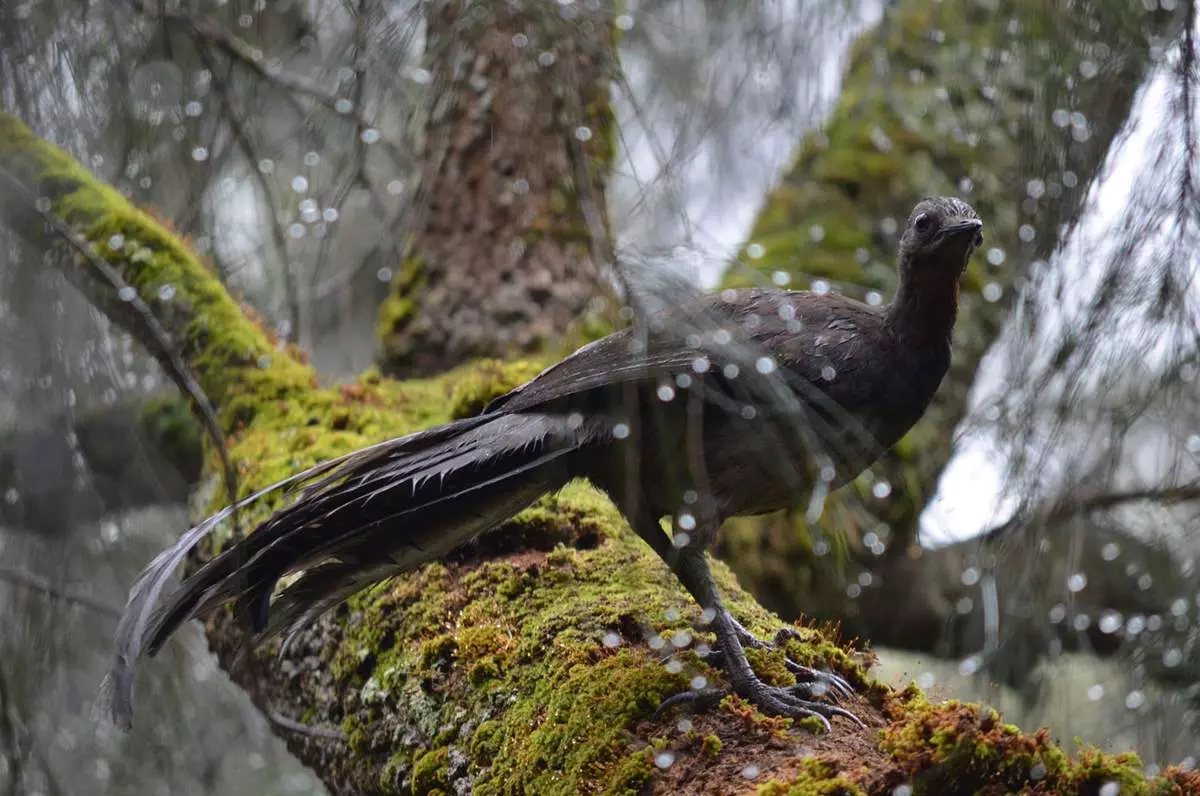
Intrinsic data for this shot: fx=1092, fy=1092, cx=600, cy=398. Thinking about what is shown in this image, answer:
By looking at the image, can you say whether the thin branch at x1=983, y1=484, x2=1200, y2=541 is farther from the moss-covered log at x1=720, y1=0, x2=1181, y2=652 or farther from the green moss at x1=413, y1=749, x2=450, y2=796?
the green moss at x1=413, y1=749, x2=450, y2=796

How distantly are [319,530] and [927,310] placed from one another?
4.41 ft

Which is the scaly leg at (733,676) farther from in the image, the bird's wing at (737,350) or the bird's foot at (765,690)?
the bird's wing at (737,350)

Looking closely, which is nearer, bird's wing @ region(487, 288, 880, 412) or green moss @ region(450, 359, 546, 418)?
bird's wing @ region(487, 288, 880, 412)

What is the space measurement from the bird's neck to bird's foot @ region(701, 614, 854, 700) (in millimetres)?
688

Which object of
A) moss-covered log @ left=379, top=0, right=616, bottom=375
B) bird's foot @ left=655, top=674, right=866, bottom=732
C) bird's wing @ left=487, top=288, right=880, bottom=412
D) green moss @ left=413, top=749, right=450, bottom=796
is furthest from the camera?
moss-covered log @ left=379, top=0, right=616, bottom=375

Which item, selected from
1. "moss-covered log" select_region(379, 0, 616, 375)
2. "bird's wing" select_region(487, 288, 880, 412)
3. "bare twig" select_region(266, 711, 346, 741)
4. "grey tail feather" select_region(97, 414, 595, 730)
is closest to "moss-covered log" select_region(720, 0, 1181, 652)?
"bird's wing" select_region(487, 288, 880, 412)

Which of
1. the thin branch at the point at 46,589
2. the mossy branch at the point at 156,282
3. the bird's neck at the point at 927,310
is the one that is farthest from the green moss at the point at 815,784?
the mossy branch at the point at 156,282

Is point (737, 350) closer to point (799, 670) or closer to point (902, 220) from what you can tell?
point (799, 670)

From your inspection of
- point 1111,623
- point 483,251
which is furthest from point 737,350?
point 1111,623

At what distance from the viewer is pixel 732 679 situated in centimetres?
194

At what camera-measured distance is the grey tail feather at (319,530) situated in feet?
6.23

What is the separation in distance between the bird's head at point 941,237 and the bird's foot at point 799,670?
838 millimetres

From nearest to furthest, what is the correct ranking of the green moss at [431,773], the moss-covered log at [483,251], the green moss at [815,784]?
the green moss at [815,784] < the green moss at [431,773] < the moss-covered log at [483,251]

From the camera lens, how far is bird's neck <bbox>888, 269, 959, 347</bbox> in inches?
92.5
